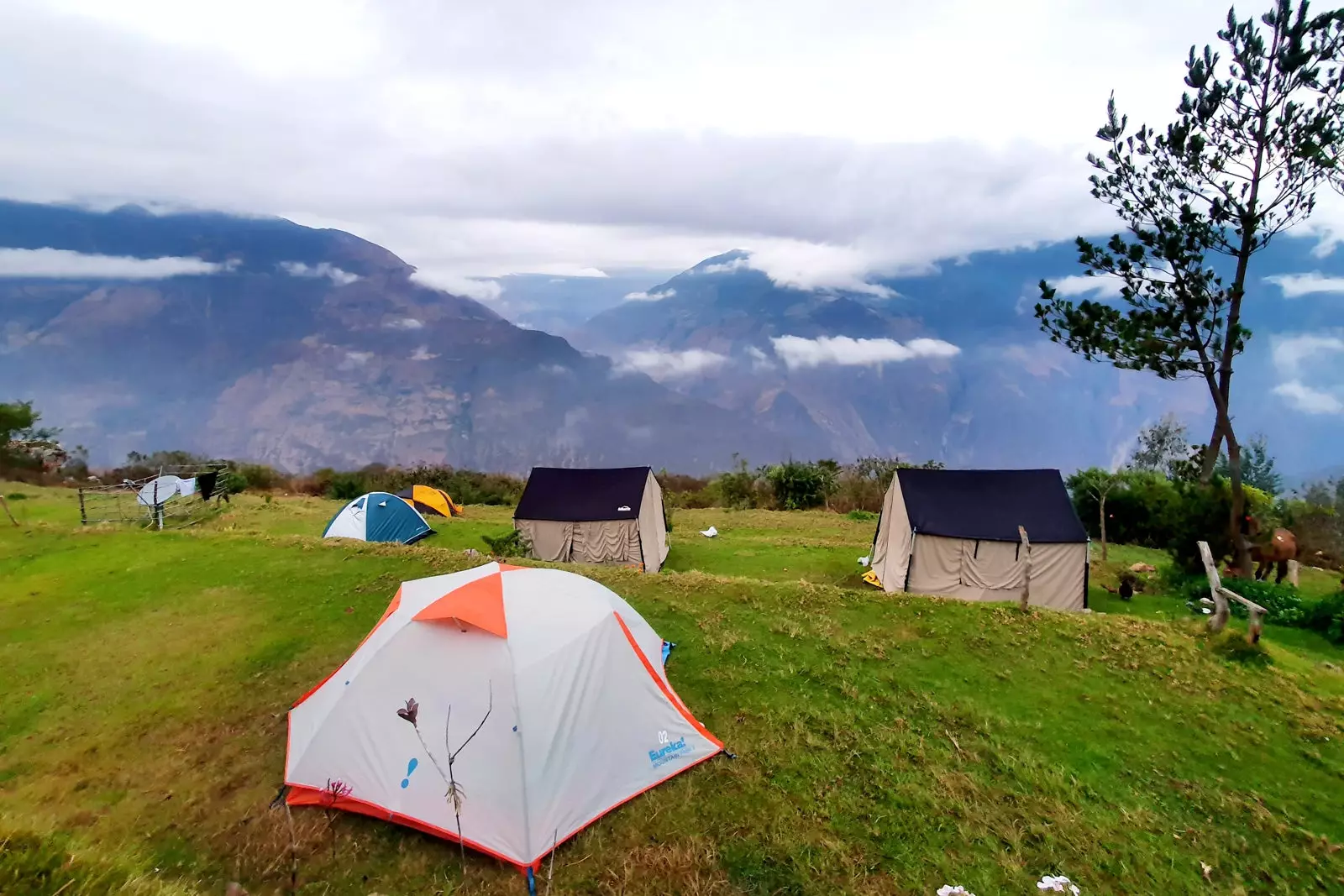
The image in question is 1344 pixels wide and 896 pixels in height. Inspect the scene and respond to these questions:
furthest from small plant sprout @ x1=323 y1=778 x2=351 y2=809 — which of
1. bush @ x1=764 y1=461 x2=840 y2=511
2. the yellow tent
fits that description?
bush @ x1=764 y1=461 x2=840 y2=511

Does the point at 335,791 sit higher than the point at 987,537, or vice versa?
the point at 987,537

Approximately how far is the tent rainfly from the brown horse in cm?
1372

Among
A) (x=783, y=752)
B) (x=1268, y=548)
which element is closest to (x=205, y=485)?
(x=783, y=752)

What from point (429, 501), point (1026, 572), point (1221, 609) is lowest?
point (429, 501)

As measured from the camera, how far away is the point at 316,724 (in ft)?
20.8

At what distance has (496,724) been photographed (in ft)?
19.2

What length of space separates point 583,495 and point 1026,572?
35.3 ft

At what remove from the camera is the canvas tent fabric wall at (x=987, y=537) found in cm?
1380

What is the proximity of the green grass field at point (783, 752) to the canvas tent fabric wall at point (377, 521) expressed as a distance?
241 inches

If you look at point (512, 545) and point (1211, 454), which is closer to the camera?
point (1211, 454)

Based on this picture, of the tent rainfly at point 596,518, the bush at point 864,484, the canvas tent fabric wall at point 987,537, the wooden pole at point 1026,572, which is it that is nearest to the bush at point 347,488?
the tent rainfly at point 596,518

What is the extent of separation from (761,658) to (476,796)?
4.14 metres

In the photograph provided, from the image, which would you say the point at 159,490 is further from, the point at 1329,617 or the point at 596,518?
the point at 1329,617

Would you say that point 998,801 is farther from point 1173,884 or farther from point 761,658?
point 761,658
